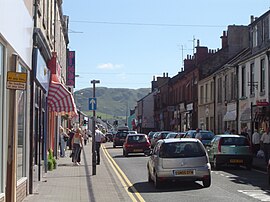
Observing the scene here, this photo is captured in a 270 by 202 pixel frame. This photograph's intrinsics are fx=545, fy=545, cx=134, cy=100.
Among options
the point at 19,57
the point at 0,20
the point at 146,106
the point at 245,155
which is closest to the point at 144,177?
the point at 245,155

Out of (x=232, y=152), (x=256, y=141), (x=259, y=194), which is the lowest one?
(x=259, y=194)

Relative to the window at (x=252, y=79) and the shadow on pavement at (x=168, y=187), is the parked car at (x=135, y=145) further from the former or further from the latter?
the shadow on pavement at (x=168, y=187)

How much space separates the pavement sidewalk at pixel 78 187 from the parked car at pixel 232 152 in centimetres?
456

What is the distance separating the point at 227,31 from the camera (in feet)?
173

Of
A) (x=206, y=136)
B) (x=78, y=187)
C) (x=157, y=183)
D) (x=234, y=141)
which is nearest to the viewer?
(x=157, y=183)

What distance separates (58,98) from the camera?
2097 cm

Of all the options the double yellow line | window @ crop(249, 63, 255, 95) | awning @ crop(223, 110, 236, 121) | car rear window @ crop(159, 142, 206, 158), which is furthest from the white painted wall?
awning @ crop(223, 110, 236, 121)

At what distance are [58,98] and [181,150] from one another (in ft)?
22.2

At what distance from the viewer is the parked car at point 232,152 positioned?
22.5 m

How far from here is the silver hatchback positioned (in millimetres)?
15758

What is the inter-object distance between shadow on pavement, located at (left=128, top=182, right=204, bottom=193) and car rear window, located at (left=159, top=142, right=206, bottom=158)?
0.98 meters

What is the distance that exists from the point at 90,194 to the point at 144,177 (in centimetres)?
546

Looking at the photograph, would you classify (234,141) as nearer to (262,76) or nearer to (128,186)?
(128,186)

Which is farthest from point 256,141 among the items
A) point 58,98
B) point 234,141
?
point 58,98
